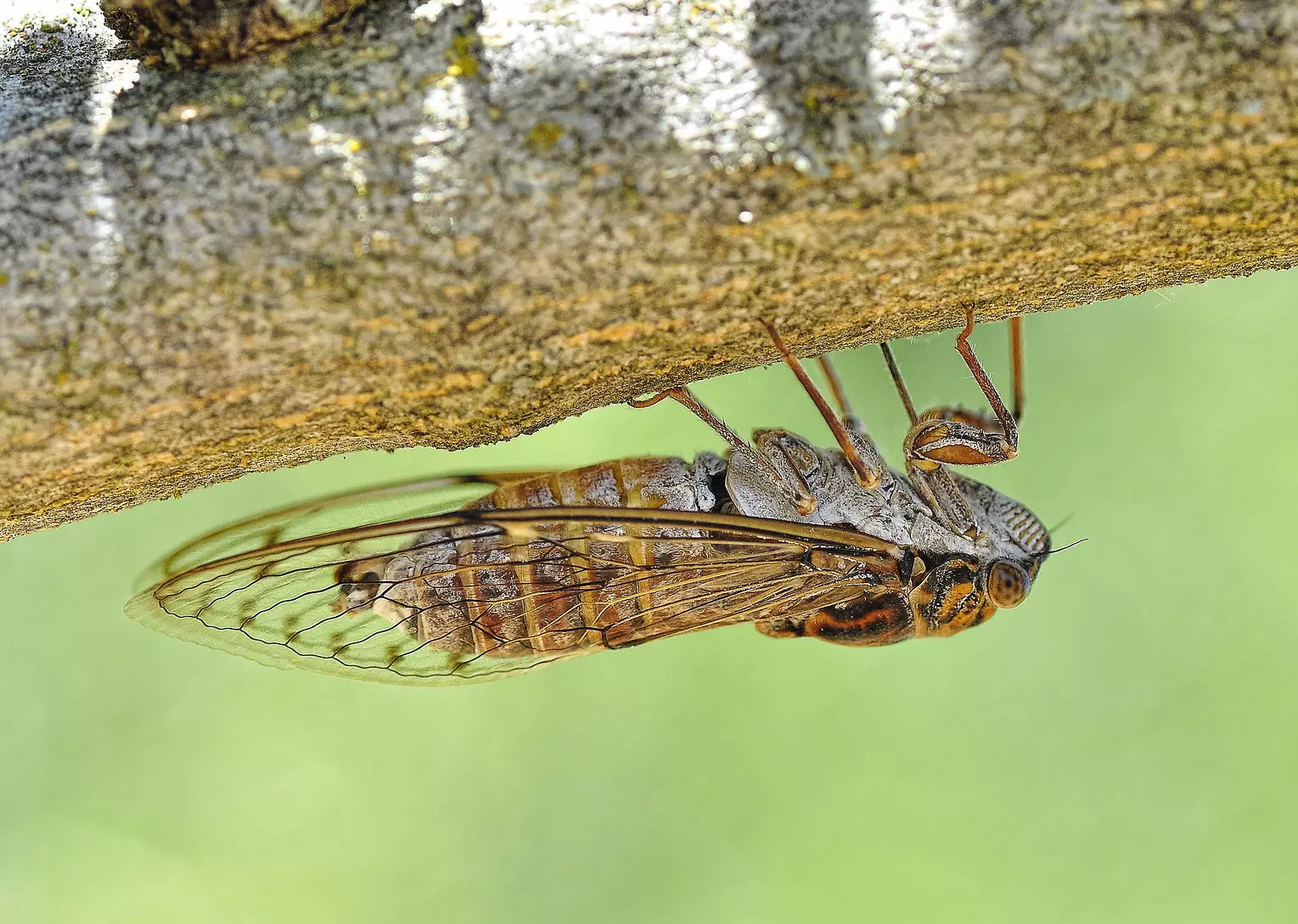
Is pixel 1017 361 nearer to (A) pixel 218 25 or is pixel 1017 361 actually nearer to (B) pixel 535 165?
(B) pixel 535 165

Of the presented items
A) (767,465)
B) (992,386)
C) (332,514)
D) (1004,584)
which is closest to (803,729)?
(1004,584)

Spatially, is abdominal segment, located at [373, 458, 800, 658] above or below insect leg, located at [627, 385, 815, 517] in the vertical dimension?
below

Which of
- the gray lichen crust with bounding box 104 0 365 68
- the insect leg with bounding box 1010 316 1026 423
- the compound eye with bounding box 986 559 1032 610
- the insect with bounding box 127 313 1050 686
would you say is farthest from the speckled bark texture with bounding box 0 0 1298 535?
the compound eye with bounding box 986 559 1032 610

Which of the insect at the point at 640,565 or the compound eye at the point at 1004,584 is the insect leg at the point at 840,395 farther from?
the compound eye at the point at 1004,584

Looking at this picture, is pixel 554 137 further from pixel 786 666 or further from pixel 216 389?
pixel 786 666

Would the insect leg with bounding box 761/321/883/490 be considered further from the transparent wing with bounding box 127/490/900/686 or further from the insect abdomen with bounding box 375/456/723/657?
the insect abdomen with bounding box 375/456/723/657
